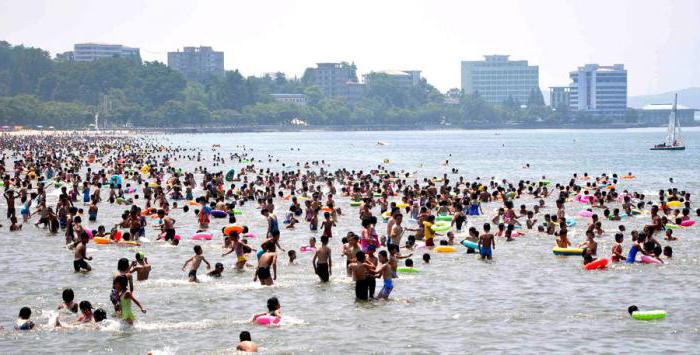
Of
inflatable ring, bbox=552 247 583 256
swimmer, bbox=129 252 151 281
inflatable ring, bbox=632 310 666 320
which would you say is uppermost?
swimmer, bbox=129 252 151 281

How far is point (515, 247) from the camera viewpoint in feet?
119

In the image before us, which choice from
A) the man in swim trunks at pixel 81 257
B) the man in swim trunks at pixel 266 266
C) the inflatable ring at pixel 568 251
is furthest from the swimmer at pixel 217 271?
the inflatable ring at pixel 568 251

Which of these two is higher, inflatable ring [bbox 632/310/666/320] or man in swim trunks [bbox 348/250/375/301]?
man in swim trunks [bbox 348/250/375/301]

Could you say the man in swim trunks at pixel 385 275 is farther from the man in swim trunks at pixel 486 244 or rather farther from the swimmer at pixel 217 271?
the man in swim trunks at pixel 486 244

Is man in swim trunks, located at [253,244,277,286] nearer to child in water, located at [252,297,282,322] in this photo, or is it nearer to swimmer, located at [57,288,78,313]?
child in water, located at [252,297,282,322]

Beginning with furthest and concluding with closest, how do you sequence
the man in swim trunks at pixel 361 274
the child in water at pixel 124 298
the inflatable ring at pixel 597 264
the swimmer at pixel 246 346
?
the inflatable ring at pixel 597 264 → the man in swim trunks at pixel 361 274 → the child in water at pixel 124 298 → the swimmer at pixel 246 346

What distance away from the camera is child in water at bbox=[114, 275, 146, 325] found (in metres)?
22.6

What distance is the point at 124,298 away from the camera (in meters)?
22.6

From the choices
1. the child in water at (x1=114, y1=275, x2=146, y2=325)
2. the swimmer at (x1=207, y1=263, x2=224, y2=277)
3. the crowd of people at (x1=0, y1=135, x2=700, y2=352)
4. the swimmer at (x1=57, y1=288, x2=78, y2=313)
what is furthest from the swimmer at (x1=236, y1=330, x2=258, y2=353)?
the swimmer at (x1=207, y1=263, x2=224, y2=277)

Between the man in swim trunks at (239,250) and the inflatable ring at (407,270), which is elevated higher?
the man in swim trunks at (239,250)

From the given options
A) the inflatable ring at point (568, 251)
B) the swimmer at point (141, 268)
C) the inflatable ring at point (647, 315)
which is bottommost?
the inflatable ring at point (647, 315)

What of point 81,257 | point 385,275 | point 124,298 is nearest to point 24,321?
point 124,298

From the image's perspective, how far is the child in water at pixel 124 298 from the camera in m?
22.6

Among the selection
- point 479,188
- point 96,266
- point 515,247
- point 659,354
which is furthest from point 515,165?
point 659,354
